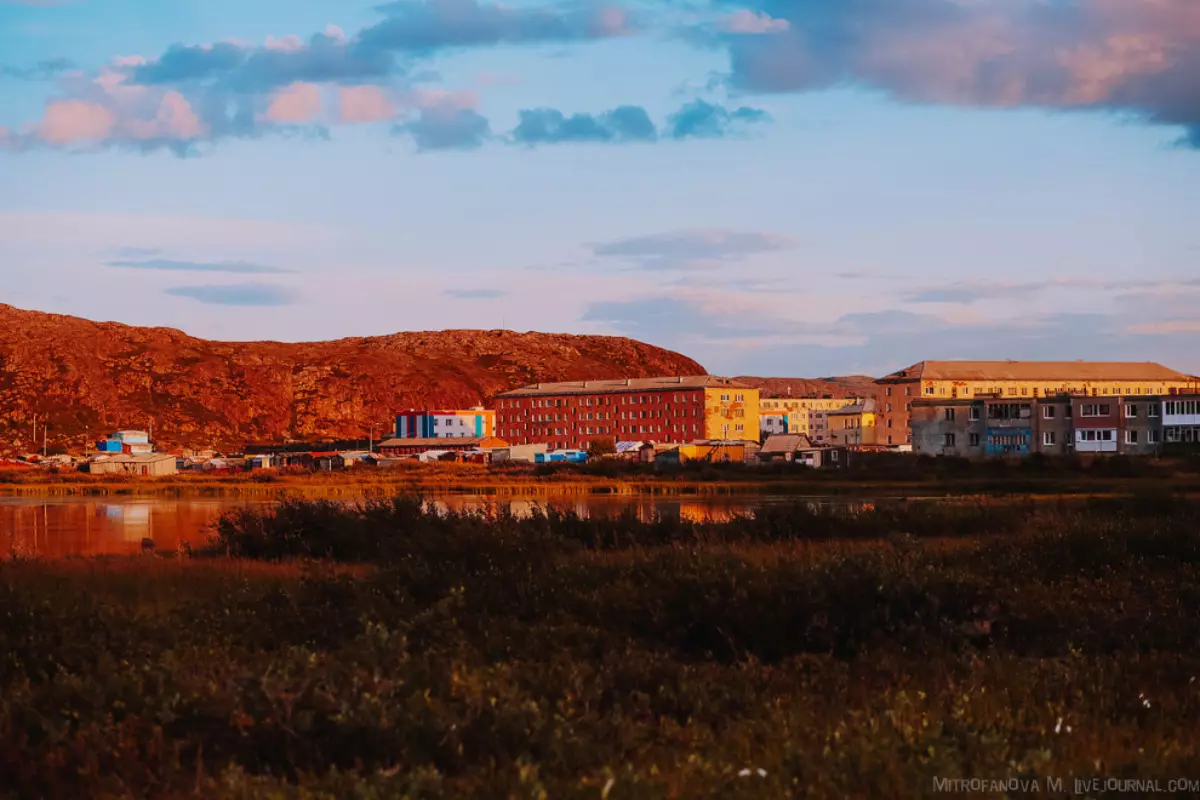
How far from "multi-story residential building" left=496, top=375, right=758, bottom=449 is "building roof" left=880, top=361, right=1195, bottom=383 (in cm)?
2347

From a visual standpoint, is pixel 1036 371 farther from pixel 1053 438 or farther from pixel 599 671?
pixel 599 671

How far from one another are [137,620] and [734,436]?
590 feet

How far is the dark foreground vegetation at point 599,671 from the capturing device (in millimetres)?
8898

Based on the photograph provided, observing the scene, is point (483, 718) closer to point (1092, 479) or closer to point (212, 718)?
point (212, 718)

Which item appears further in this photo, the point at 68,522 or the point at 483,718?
the point at 68,522

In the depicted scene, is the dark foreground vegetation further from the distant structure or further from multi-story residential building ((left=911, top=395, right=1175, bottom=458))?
the distant structure

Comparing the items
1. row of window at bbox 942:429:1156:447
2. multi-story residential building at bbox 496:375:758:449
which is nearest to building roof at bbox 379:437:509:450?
multi-story residential building at bbox 496:375:758:449

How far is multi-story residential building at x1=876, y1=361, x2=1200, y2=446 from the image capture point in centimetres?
17775

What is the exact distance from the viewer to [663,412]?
19100 cm

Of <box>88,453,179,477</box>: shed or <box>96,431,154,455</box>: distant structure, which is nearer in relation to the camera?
<box>88,453,179,477</box>: shed

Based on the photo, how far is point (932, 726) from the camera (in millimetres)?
9516

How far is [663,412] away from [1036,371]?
185 ft

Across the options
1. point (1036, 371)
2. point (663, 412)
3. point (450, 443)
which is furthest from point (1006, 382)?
point (450, 443)

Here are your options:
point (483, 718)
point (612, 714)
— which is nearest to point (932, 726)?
point (612, 714)
